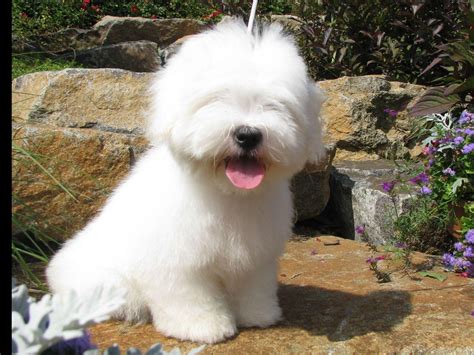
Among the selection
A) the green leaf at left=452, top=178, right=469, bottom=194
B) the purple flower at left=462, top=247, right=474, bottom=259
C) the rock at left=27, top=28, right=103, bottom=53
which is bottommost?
the purple flower at left=462, top=247, right=474, bottom=259

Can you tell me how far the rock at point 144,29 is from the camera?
32.0 ft

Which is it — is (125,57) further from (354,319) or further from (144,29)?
(354,319)

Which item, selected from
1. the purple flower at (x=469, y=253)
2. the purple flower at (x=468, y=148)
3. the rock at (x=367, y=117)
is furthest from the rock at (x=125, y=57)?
the purple flower at (x=469, y=253)

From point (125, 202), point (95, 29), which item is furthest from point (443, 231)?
point (95, 29)

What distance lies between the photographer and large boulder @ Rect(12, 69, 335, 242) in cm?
382

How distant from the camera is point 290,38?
8.98 ft

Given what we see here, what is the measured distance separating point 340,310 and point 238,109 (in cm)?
146

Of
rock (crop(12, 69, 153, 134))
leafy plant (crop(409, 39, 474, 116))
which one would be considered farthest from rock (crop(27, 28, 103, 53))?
leafy plant (crop(409, 39, 474, 116))

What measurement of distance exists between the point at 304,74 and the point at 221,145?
0.55 meters

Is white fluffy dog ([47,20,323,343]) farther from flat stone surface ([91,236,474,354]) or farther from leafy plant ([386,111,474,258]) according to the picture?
leafy plant ([386,111,474,258])

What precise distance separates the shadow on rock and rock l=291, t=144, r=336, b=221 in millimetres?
1435

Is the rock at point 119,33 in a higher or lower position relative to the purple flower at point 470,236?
higher

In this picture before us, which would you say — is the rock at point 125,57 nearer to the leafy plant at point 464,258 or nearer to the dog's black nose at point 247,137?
the leafy plant at point 464,258

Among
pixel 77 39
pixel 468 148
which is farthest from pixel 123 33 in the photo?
pixel 468 148
